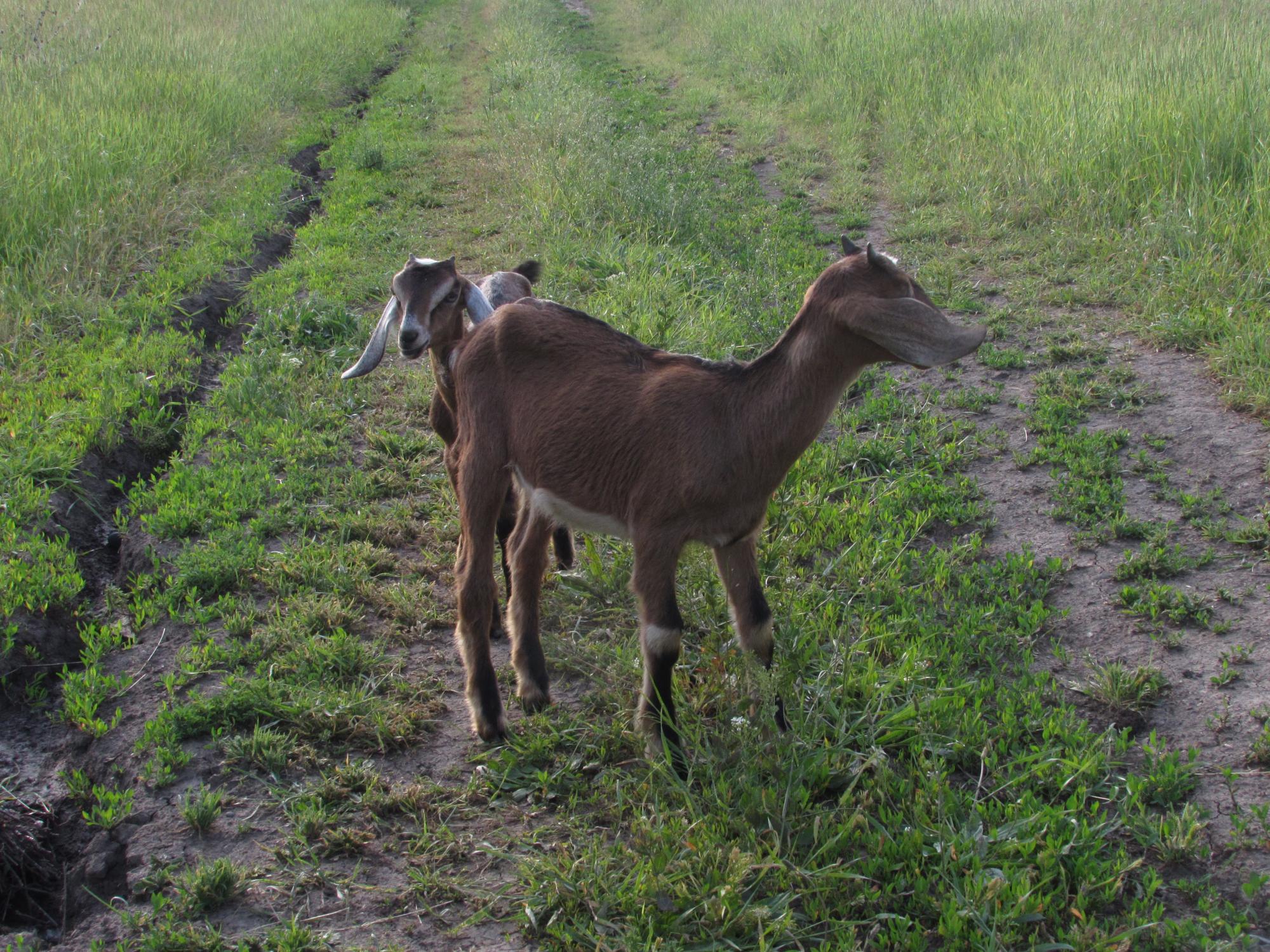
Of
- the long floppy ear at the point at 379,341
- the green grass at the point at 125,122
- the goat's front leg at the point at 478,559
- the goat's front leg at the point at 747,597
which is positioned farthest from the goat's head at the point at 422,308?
the green grass at the point at 125,122

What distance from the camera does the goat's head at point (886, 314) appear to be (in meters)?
2.65

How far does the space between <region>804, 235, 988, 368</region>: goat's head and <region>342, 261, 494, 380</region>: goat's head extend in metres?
1.67

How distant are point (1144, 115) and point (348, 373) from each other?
22.9ft

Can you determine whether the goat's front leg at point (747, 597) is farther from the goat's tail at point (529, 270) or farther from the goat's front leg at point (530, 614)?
the goat's tail at point (529, 270)

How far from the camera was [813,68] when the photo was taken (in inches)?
508

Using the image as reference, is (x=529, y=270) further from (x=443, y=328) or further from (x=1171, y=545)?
(x=1171, y=545)

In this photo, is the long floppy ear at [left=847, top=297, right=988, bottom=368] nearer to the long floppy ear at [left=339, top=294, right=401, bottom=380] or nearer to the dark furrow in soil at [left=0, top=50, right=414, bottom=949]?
the long floppy ear at [left=339, top=294, right=401, bottom=380]

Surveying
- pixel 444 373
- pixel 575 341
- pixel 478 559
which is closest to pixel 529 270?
pixel 444 373

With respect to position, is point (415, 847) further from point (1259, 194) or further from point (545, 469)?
point (1259, 194)

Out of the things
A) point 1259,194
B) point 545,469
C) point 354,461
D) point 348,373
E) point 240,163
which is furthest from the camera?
point 240,163

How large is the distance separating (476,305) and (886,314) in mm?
2049

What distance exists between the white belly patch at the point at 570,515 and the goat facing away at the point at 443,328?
1.25 feet

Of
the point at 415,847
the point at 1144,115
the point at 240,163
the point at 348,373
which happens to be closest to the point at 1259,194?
the point at 1144,115

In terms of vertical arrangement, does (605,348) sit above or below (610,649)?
above
